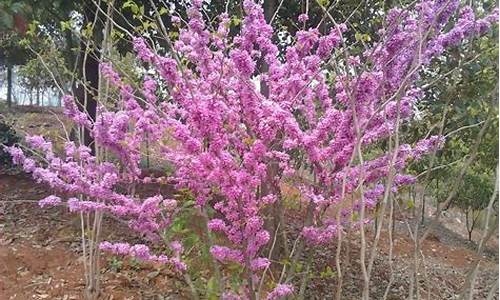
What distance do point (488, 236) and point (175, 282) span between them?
2605 millimetres

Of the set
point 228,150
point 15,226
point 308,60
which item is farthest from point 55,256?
point 308,60

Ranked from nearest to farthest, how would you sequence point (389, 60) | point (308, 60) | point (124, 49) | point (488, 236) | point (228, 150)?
Result: point (488, 236)
point (389, 60)
point (228, 150)
point (308, 60)
point (124, 49)

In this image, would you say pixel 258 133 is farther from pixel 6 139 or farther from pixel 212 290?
pixel 6 139

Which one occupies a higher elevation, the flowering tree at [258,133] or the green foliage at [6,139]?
the flowering tree at [258,133]

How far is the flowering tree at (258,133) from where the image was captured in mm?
2254

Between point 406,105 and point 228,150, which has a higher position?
point 406,105

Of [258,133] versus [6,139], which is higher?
[258,133]

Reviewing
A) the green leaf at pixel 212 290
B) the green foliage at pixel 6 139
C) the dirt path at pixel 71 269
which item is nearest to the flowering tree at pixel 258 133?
the green leaf at pixel 212 290

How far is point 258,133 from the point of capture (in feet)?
8.05

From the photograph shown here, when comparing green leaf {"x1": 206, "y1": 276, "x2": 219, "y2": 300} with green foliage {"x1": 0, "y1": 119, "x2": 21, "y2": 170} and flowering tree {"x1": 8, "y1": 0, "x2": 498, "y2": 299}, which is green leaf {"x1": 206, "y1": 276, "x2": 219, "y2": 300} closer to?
flowering tree {"x1": 8, "y1": 0, "x2": 498, "y2": 299}

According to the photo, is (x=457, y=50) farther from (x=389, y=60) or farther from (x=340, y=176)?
(x=340, y=176)

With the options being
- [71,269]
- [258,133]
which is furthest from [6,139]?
[258,133]

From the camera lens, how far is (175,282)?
3885 millimetres

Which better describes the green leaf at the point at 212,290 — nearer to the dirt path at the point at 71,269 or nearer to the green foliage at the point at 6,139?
the dirt path at the point at 71,269
